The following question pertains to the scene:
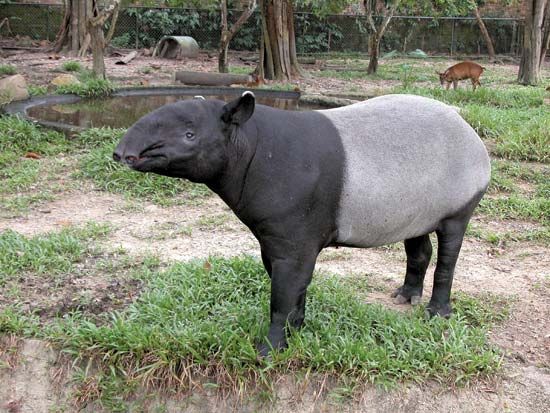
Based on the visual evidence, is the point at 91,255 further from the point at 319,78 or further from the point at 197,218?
the point at 319,78

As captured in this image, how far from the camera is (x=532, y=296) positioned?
525 centimetres

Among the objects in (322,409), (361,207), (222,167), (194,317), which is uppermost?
(222,167)

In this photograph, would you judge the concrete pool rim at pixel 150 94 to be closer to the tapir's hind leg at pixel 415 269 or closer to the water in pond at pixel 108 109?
the water in pond at pixel 108 109

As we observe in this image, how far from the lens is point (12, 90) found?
35.8ft

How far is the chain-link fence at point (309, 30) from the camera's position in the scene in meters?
22.8

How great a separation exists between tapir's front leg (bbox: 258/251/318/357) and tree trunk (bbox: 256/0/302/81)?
11.9m

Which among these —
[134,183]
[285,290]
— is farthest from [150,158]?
[134,183]

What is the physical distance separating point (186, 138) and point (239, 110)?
1.01 ft

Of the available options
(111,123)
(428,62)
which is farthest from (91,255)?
(428,62)

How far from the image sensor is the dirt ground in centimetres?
394

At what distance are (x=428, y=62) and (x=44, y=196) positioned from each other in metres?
18.4

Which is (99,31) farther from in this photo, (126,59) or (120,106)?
(126,59)

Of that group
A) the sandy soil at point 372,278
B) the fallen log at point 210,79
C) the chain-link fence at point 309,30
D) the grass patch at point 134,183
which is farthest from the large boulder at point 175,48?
the sandy soil at point 372,278

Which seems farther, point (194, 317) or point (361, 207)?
point (194, 317)
